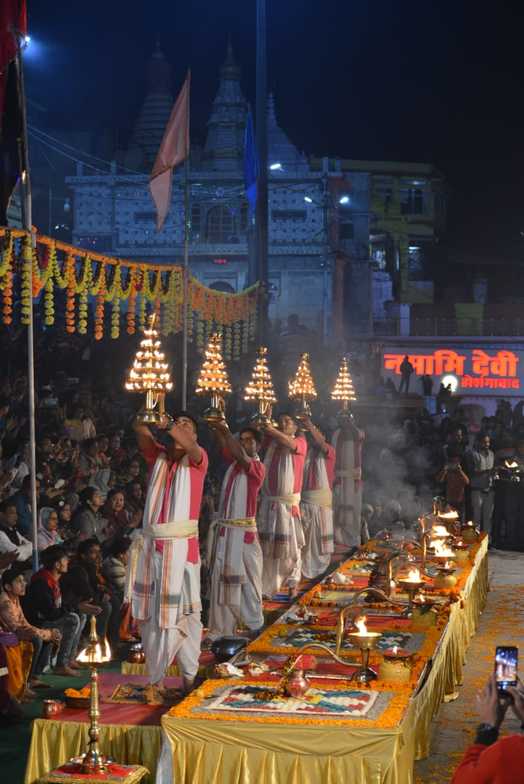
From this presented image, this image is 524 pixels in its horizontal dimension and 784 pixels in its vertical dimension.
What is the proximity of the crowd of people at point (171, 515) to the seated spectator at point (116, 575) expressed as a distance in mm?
13

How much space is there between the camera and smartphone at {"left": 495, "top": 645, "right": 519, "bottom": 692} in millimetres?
4562

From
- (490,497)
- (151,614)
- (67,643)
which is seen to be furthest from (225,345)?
(151,614)

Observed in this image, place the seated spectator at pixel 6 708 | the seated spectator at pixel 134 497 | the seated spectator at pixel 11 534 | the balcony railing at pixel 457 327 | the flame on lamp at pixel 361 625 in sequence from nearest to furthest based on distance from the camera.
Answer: the flame on lamp at pixel 361 625 < the seated spectator at pixel 6 708 < the seated spectator at pixel 11 534 < the seated spectator at pixel 134 497 < the balcony railing at pixel 457 327

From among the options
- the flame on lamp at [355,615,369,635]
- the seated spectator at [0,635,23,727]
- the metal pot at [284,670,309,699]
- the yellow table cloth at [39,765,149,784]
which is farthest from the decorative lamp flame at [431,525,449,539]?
the yellow table cloth at [39,765,149,784]

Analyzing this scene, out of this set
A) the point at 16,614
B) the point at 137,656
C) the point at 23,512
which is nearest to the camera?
the point at 16,614

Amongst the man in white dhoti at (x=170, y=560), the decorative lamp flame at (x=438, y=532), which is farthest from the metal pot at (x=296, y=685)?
the decorative lamp flame at (x=438, y=532)

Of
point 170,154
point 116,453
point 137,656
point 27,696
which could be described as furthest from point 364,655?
point 116,453

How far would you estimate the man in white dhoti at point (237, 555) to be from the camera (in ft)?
36.6

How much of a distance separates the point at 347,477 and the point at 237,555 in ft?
20.8

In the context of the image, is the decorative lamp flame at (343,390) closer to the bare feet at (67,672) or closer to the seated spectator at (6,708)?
the bare feet at (67,672)

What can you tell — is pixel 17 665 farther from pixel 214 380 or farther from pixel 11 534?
pixel 11 534

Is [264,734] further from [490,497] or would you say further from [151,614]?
[490,497]

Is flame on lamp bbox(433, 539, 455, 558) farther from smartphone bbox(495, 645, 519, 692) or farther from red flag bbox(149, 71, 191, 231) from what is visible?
smartphone bbox(495, 645, 519, 692)

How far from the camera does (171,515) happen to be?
8.68m
